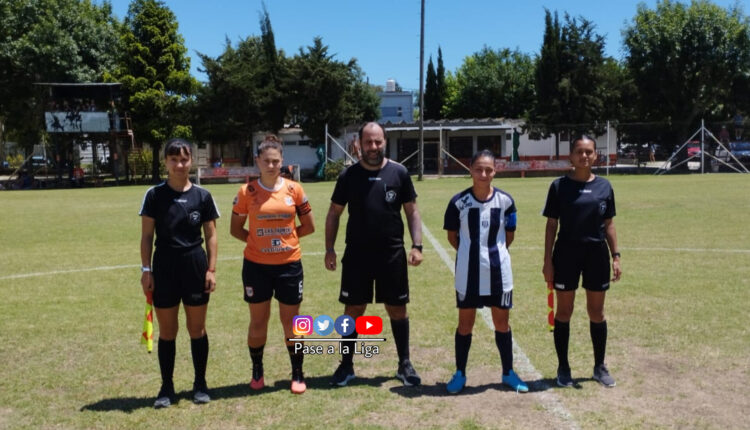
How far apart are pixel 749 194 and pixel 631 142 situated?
1767 cm

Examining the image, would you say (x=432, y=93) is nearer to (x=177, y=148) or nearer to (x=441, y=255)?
(x=441, y=255)

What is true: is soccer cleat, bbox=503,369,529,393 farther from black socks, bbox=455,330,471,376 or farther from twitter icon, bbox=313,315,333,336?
twitter icon, bbox=313,315,333,336

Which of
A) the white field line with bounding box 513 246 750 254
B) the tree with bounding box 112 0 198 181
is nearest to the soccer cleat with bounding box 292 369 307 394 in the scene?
the white field line with bounding box 513 246 750 254

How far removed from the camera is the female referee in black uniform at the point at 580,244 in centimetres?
482

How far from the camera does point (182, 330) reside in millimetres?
6449

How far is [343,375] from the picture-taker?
4977mm

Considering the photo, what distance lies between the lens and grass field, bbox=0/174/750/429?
4.32 meters

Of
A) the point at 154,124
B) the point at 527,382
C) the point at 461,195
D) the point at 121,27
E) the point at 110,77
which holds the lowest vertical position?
the point at 527,382

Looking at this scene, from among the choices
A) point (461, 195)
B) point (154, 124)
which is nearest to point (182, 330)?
point (461, 195)

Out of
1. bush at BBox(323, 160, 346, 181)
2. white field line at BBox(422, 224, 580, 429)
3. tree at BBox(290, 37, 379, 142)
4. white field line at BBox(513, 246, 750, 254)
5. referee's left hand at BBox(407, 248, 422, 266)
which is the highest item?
tree at BBox(290, 37, 379, 142)

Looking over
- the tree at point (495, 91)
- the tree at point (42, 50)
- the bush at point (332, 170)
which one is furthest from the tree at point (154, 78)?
the tree at point (495, 91)

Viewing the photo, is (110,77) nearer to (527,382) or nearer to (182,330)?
(182,330)

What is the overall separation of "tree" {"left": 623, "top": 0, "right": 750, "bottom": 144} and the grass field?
104ft

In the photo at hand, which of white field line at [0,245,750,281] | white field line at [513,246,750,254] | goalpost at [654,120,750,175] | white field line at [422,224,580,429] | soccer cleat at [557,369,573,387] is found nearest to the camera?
white field line at [422,224,580,429]
